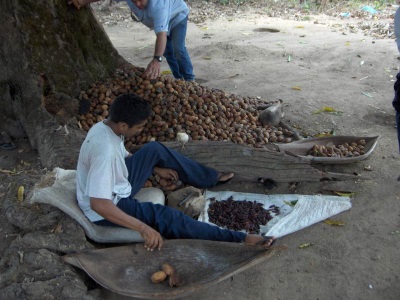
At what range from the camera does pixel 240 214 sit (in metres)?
3.06

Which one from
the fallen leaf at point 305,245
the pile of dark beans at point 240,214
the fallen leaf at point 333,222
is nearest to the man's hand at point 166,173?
the pile of dark beans at point 240,214

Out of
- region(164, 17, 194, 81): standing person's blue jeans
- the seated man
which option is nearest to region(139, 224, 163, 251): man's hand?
the seated man

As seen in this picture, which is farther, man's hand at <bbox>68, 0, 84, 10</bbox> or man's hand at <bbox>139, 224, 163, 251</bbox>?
man's hand at <bbox>68, 0, 84, 10</bbox>

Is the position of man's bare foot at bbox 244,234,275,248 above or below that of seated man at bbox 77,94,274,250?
below

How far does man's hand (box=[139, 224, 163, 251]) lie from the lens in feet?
8.07

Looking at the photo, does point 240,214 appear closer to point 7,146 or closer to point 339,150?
point 339,150

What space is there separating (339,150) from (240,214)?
1.28m

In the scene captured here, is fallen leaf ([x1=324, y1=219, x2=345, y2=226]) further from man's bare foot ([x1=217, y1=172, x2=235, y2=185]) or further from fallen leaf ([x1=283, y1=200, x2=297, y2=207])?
man's bare foot ([x1=217, y1=172, x2=235, y2=185])

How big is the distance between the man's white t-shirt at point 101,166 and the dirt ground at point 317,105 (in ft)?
1.98

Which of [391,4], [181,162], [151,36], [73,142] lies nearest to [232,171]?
[181,162]

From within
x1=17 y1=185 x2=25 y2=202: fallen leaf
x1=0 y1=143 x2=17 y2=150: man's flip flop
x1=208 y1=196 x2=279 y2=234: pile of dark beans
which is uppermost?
x1=17 y1=185 x2=25 y2=202: fallen leaf

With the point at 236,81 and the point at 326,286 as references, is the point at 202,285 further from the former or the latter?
the point at 236,81

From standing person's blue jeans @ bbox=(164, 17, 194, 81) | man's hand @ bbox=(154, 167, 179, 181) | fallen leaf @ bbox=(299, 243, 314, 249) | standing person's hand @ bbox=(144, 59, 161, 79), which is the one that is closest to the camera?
fallen leaf @ bbox=(299, 243, 314, 249)

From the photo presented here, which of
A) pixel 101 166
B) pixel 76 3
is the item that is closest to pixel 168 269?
pixel 101 166
